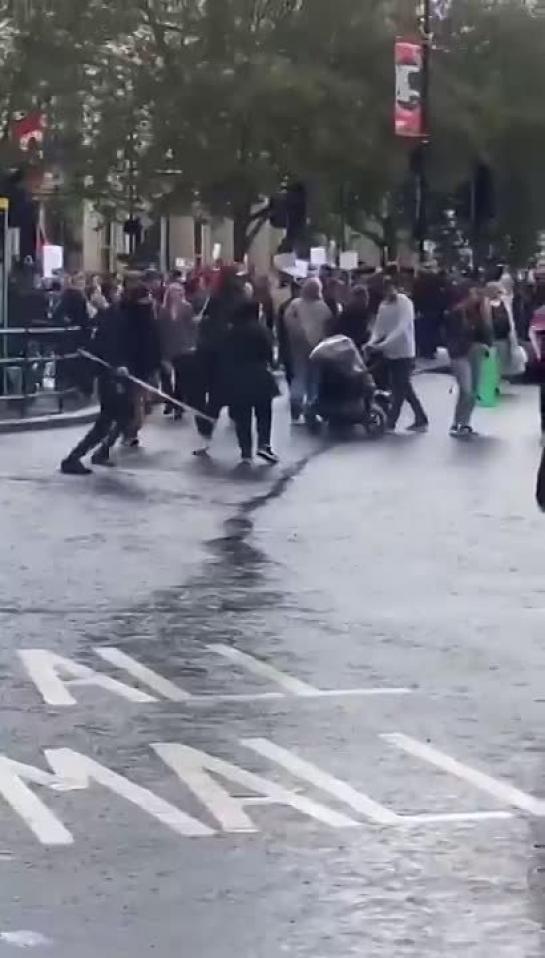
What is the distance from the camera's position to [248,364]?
21672 millimetres

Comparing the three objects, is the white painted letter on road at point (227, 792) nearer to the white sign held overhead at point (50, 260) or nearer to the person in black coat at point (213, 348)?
the person in black coat at point (213, 348)

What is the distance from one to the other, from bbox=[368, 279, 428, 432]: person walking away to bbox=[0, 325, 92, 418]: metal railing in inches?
159

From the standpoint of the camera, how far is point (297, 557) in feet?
49.6

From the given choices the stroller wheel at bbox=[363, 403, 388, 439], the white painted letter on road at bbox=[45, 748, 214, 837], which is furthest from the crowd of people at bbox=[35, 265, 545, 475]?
the white painted letter on road at bbox=[45, 748, 214, 837]

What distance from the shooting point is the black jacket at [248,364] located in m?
21.6

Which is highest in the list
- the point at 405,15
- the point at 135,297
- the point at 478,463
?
the point at 405,15

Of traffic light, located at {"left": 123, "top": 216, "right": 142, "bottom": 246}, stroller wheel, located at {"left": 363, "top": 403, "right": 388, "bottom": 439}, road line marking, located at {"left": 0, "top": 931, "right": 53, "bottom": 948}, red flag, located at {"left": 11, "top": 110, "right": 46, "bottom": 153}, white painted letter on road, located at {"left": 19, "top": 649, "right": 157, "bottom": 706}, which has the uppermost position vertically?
red flag, located at {"left": 11, "top": 110, "right": 46, "bottom": 153}

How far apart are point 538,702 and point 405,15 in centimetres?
4042

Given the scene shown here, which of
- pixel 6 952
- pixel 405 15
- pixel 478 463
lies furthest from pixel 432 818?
pixel 405 15

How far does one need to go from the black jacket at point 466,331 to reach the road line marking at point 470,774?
16.0m

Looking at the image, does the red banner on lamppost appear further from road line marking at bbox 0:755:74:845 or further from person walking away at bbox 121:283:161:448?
road line marking at bbox 0:755:74:845

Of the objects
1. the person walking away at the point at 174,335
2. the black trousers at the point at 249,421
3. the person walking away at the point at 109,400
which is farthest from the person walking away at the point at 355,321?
the black trousers at the point at 249,421

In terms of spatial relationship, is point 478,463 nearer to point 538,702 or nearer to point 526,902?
point 538,702

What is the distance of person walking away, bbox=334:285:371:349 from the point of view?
2675 cm
